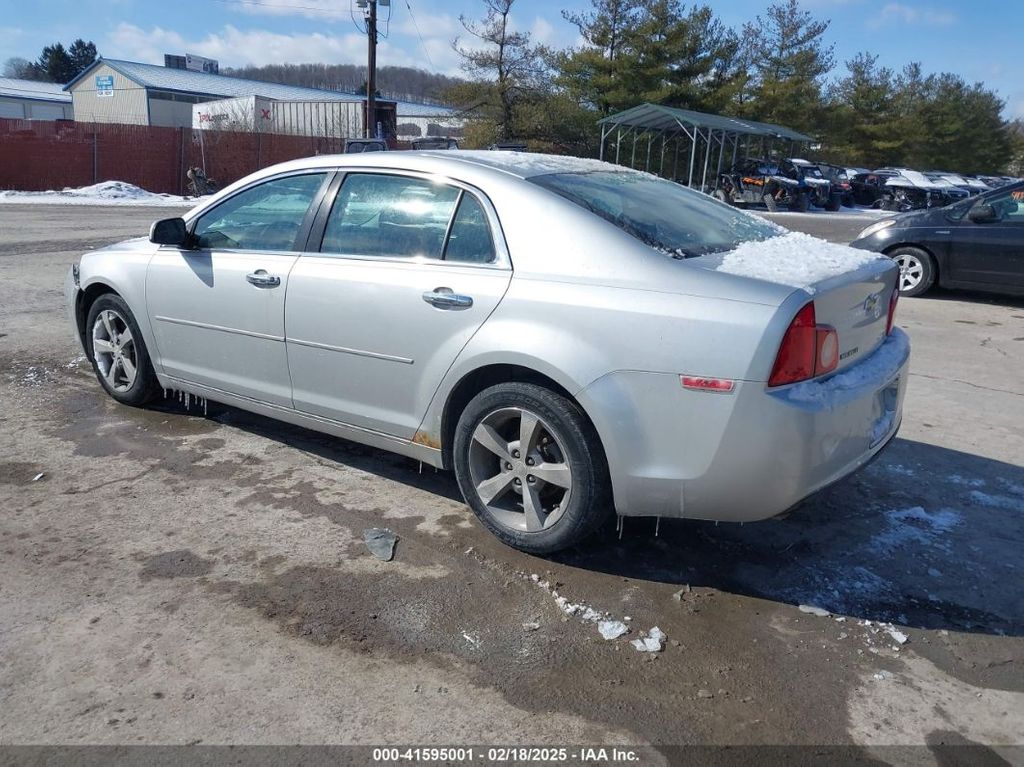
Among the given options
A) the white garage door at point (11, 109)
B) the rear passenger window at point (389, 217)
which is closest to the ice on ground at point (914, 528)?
the rear passenger window at point (389, 217)

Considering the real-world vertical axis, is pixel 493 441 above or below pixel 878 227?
below

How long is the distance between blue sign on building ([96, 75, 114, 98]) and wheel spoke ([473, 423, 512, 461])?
59251 mm

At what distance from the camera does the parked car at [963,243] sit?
9.43 meters

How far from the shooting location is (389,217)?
388 cm

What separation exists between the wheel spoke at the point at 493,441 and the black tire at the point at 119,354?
2529 millimetres

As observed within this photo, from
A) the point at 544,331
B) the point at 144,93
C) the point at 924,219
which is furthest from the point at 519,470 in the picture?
the point at 144,93

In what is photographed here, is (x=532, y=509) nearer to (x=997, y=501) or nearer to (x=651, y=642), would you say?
(x=651, y=642)

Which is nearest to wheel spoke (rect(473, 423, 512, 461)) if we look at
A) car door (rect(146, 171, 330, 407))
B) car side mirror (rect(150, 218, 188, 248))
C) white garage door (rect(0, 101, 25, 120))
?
car door (rect(146, 171, 330, 407))

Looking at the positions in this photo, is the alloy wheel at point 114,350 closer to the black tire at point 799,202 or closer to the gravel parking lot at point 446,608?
the gravel parking lot at point 446,608

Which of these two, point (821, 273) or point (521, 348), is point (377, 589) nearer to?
point (521, 348)

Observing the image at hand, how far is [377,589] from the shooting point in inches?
127

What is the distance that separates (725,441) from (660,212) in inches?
50.0

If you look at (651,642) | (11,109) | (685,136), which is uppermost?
(11,109)

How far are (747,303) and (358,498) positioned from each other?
209 centimetres
